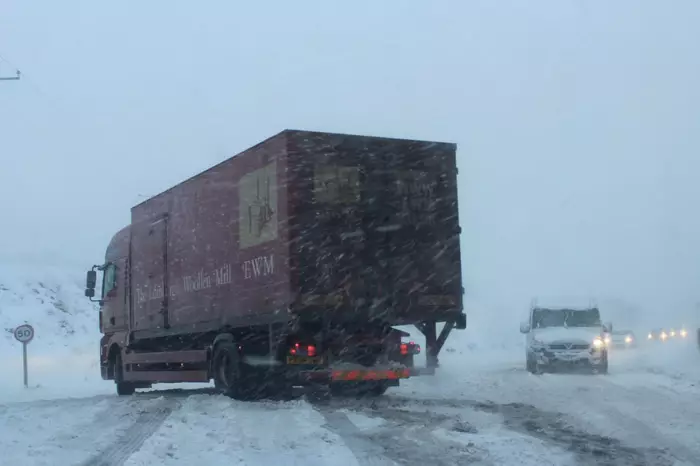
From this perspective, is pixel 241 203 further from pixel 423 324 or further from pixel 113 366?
pixel 113 366

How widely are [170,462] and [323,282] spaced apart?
17.7ft

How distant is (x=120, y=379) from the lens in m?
20.3

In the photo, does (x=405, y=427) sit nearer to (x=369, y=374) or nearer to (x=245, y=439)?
(x=245, y=439)

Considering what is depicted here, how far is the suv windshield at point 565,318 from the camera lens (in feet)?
82.8

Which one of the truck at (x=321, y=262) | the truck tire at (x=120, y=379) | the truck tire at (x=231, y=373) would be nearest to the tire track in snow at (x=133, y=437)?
the truck tire at (x=231, y=373)

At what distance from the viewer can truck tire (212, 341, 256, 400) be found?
49.3 ft

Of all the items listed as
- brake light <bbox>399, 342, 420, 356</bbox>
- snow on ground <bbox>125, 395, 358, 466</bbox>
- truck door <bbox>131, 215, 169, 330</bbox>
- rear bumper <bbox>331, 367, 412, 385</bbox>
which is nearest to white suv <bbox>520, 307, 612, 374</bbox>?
brake light <bbox>399, 342, 420, 356</bbox>

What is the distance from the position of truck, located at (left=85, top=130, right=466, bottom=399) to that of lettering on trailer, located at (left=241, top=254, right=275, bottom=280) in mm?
30

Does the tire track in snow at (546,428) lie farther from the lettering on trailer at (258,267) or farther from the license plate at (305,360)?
the lettering on trailer at (258,267)

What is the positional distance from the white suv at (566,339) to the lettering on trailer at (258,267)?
11421 millimetres

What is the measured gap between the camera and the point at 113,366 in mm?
20828

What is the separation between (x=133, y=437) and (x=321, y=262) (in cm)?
403

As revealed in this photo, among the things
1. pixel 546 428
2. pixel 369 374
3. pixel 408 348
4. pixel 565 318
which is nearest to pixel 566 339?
pixel 565 318

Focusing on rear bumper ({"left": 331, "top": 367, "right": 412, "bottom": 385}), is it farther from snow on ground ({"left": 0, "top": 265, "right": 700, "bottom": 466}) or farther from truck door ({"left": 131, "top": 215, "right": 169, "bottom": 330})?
truck door ({"left": 131, "top": 215, "right": 169, "bottom": 330})
